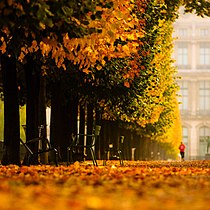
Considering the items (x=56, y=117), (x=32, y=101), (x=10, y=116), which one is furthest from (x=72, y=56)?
(x=56, y=117)

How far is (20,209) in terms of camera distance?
8.34 m

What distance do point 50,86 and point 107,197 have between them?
2906cm

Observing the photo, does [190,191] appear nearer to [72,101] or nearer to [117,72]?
[117,72]

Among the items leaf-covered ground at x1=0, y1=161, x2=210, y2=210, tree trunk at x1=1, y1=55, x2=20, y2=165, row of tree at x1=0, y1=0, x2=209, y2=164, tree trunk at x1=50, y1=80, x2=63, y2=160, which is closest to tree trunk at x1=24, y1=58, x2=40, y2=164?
row of tree at x1=0, y1=0, x2=209, y2=164

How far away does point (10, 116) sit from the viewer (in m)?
27.9

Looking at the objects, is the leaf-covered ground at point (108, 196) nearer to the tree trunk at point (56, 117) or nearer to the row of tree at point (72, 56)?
the row of tree at point (72, 56)

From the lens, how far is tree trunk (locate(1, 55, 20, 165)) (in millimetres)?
27766

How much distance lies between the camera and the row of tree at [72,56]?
715 inches

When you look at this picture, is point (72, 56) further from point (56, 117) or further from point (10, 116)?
point (56, 117)

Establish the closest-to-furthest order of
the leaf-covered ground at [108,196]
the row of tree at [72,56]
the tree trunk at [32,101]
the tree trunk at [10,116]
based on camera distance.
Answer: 1. the leaf-covered ground at [108,196]
2. the row of tree at [72,56]
3. the tree trunk at [10,116]
4. the tree trunk at [32,101]

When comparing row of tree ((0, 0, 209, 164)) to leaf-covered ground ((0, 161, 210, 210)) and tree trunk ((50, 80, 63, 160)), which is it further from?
leaf-covered ground ((0, 161, 210, 210))

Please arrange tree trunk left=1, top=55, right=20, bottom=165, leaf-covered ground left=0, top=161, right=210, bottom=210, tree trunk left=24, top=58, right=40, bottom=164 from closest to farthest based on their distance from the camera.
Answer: leaf-covered ground left=0, top=161, right=210, bottom=210 → tree trunk left=1, top=55, right=20, bottom=165 → tree trunk left=24, top=58, right=40, bottom=164

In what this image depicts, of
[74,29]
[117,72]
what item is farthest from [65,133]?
[74,29]

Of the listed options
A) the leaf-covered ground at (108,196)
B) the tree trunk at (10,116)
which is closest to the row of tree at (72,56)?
the tree trunk at (10,116)
